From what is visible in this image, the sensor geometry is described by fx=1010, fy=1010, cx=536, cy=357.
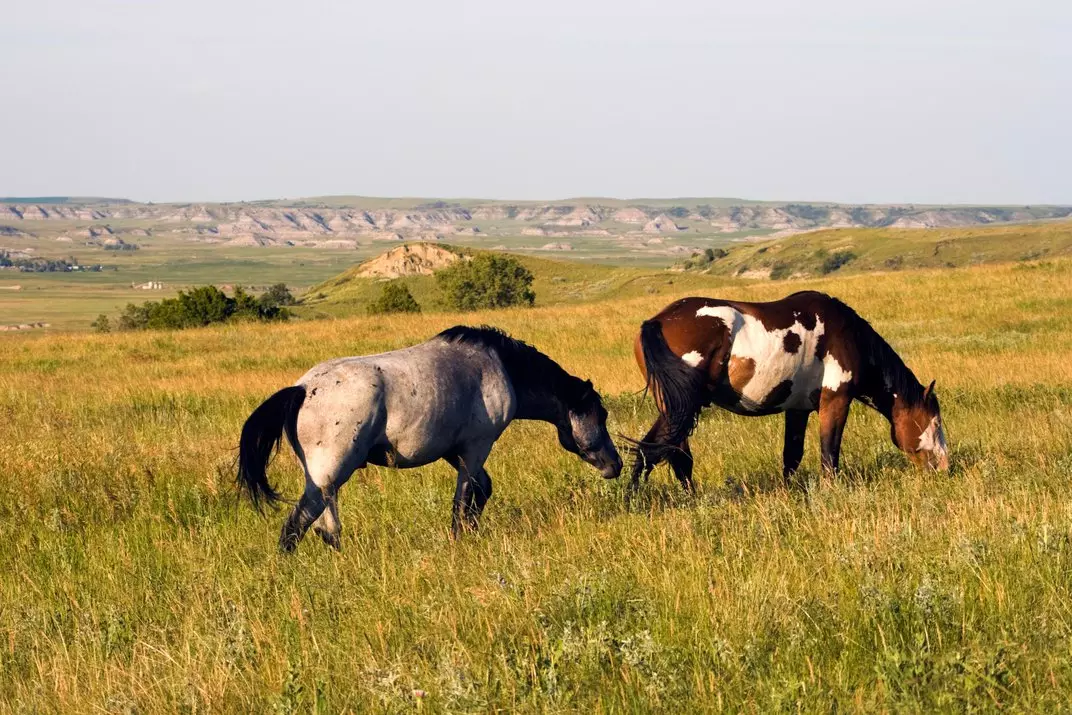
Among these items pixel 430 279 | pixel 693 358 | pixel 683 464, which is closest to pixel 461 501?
pixel 683 464

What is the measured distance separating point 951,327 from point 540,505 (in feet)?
70.5

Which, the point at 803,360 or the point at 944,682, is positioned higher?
the point at 803,360

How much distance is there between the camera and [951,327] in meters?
27.5

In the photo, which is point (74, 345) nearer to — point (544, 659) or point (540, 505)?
point (540, 505)

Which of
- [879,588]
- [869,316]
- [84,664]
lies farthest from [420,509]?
[869,316]

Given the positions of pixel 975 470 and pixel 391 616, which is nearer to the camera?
pixel 391 616

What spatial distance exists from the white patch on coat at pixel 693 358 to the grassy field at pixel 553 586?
1.21m

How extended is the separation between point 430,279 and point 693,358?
117 m

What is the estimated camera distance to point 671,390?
31.5ft

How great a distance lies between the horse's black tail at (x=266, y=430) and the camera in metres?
7.25

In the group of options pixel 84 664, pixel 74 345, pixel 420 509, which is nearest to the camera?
pixel 84 664

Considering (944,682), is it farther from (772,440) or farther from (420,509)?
(772,440)

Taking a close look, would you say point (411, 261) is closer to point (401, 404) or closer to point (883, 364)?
point (883, 364)

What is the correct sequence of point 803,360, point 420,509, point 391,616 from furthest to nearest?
point 803,360 < point 420,509 < point 391,616
